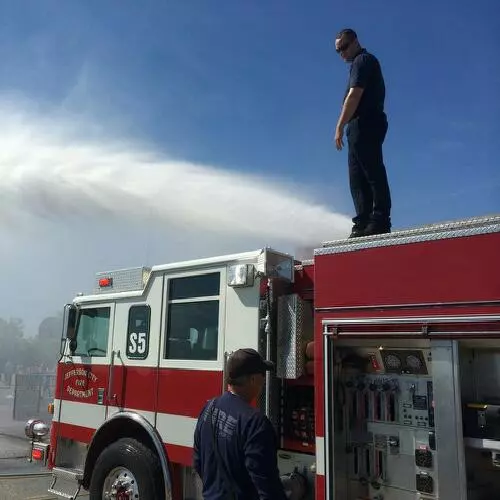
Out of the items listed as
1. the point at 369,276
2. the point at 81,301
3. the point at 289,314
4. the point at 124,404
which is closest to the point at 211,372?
the point at 289,314

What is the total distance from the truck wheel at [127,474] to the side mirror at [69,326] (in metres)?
1.46

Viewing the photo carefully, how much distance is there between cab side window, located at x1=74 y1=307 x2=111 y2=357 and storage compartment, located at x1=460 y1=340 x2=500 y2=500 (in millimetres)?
3969

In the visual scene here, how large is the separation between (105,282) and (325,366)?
10.8ft

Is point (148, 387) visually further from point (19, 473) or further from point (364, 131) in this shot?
point (19, 473)

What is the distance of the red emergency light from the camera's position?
6371 millimetres

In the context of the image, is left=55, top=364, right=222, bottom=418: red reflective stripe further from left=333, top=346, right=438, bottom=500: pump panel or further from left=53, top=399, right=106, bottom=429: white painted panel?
left=333, top=346, right=438, bottom=500: pump panel

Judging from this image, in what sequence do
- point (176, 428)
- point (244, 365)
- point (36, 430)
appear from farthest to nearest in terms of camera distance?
point (36, 430) < point (176, 428) < point (244, 365)

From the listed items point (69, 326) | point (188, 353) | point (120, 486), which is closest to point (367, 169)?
point (188, 353)

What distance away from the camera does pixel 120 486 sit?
17.7 ft

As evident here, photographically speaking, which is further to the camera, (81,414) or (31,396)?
(31,396)

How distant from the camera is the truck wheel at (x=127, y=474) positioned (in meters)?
5.13

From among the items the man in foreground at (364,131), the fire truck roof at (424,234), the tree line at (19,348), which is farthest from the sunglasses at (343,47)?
the tree line at (19,348)

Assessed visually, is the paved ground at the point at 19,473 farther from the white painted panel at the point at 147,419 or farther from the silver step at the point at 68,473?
the white painted panel at the point at 147,419

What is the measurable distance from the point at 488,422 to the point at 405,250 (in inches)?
45.4
